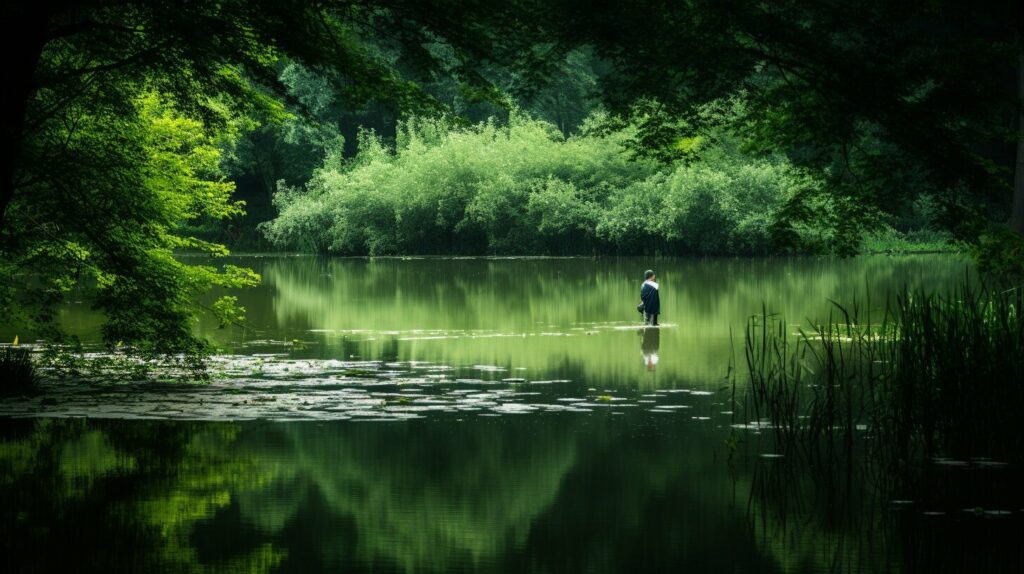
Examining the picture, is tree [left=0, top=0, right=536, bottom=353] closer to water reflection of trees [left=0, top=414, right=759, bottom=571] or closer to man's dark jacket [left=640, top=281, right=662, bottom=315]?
water reflection of trees [left=0, top=414, right=759, bottom=571]

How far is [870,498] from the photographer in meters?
10.4

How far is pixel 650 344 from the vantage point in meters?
22.1

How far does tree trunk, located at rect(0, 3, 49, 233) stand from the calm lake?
7.67ft

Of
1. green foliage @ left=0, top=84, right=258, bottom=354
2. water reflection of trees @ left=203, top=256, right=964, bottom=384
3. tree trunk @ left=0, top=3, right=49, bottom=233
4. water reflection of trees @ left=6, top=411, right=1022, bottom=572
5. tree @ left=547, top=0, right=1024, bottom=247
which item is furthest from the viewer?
water reflection of trees @ left=203, top=256, right=964, bottom=384

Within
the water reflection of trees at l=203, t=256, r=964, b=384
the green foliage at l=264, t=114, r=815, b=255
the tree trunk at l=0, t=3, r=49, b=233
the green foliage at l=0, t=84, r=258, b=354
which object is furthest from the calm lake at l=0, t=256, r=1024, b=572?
the green foliage at l=264, t=114, r=815, b=255

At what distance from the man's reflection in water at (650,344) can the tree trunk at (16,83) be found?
28.0 ft

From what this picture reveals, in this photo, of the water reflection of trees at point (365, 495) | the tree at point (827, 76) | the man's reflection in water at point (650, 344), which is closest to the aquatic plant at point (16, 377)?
the water reflection of trees at point (365, 495)

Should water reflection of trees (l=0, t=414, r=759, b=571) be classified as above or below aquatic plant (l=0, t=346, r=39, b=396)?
below

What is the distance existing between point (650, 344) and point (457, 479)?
11.2 meters

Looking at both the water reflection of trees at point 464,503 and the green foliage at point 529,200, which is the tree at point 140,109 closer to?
the water reflection of trees at point 464,503

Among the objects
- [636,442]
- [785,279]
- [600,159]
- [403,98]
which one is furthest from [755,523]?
[600,159]

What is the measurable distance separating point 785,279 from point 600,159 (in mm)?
17430

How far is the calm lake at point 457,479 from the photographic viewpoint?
8.88 meters

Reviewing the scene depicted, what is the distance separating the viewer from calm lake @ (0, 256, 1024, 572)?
888cm
